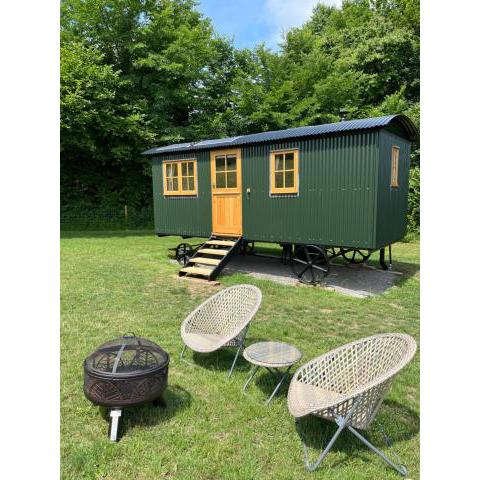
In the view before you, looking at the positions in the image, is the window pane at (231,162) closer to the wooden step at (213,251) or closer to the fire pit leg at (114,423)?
the wooden step at (213,251)

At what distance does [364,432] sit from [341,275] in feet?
19.4

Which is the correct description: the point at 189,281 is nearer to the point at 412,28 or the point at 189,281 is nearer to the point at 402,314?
the point at 402,314

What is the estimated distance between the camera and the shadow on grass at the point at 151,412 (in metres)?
3.05

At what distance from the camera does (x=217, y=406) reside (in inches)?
131

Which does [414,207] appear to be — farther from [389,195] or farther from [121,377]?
[121,377]

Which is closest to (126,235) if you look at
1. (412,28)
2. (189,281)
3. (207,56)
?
(189,281)

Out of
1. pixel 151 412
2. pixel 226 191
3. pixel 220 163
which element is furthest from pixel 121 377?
pixel 220 163

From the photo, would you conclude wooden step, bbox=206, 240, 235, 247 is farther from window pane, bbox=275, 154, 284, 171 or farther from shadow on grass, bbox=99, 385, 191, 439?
shadow on grass, bbox=99, 385, 191, 439

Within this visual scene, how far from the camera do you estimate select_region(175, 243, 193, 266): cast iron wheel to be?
991 cm

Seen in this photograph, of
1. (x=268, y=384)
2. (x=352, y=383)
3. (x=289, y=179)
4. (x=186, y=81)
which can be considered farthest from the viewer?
(x=186, y=81)

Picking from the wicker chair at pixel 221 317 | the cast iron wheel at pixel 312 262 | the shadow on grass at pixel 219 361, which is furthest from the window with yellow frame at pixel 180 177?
the shadow on grass at pixel 219 361

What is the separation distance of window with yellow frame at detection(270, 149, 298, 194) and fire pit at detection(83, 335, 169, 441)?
18.5 ft
